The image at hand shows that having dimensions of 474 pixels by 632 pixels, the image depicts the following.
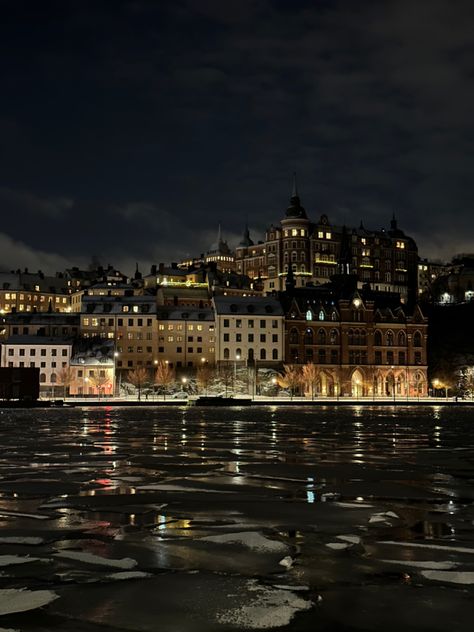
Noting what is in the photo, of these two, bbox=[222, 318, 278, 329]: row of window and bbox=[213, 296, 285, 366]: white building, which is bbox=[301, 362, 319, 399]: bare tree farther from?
bbox=[222, 318, 278, 329]: row of window

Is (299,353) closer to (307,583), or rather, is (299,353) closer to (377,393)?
(377,393)

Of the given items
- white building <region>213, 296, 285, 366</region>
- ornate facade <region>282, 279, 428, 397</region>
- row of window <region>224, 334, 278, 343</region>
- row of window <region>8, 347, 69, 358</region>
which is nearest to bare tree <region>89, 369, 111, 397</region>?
→ row of window <region>8, 347, 69, 358</region>

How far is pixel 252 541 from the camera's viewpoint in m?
14.3

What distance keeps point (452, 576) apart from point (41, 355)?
116 m

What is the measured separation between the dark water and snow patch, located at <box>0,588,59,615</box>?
6cm

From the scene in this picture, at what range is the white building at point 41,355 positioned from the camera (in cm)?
12175

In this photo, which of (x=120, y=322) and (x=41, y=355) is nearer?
(x=41, y=355)

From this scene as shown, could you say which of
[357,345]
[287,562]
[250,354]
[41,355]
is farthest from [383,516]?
[357,345]

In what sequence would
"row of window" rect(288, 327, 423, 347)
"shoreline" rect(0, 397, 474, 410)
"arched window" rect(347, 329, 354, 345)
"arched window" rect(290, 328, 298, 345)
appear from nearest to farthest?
"shoreline" rect(0, 397, 474, 410), "arched window" rect(290, 328, 298, 345), "row of window" rect(288, 327, 423, 347), "arched window" rect(347, 329, 354, 345)

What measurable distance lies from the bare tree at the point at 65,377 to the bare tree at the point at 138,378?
29.5 feet

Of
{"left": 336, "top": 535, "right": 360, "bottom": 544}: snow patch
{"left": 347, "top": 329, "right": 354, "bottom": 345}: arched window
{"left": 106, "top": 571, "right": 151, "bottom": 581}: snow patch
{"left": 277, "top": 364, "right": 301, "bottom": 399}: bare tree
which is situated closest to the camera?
{"left": 106, "top": 571, "right": 151, "bottom": 581}: snow patch

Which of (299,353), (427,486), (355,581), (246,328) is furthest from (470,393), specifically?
(355,581)

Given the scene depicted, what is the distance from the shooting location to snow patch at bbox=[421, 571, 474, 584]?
1150 centimetres

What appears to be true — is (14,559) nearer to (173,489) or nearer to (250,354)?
(173,489)
